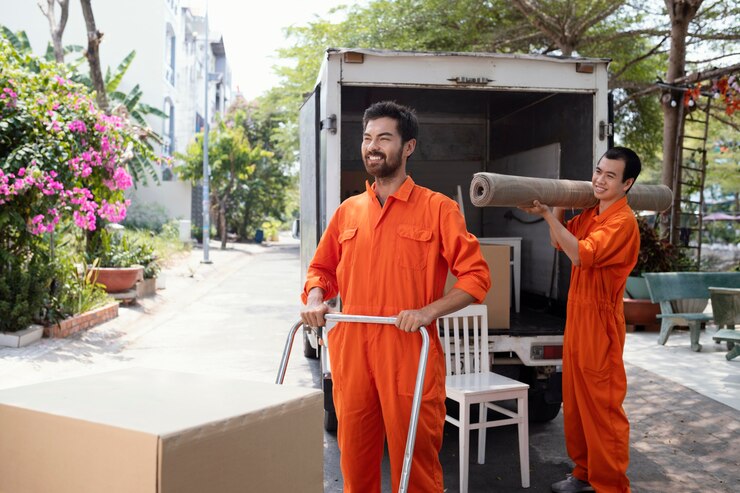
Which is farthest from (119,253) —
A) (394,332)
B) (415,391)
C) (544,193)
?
(415,391)

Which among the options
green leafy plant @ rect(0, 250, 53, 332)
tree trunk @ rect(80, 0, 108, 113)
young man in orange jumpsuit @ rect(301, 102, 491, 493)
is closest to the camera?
young man in orange jumpsuit @ rect(301, 102, 491, 493)

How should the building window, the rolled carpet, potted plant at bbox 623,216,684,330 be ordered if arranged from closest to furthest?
the rolled carpet → potted plant at bbox 623,216,684,330 → the building window

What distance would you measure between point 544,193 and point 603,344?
882 mm

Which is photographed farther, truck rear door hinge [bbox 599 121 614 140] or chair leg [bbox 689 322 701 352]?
chair leg [bbox 689 322 701 352]

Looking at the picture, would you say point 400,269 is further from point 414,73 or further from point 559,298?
point 559,298

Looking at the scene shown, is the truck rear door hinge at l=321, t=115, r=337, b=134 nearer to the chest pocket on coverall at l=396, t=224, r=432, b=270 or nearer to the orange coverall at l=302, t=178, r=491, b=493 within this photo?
the orange coverall at l=302, t=178, r=491, b=493

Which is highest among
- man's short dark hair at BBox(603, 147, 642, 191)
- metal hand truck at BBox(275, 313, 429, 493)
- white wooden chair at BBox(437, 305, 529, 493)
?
man's short dark hair at BBox(603, 147, 642, 191)

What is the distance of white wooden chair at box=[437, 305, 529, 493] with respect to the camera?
14.2 feet

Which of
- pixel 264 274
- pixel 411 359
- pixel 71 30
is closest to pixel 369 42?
pixel 264 274

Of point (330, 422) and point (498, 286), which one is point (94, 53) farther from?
point (498, 286)

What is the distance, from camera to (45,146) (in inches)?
318

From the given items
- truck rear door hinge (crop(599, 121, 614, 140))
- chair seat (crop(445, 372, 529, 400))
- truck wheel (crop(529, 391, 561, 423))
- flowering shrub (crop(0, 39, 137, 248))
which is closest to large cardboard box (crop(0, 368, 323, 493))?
chair seat (crop(445, 372, 529, 400))

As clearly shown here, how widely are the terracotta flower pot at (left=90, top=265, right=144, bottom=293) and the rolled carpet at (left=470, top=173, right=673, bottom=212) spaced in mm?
8654

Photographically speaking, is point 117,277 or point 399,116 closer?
Answer: point 399,116
